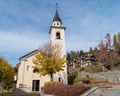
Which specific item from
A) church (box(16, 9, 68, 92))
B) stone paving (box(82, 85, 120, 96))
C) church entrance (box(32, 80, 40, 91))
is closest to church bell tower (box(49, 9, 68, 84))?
church (box(16, 9, 68, 92))

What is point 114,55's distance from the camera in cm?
3247

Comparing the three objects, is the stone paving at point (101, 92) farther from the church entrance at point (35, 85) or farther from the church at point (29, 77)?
the church entrance at point (35, 85)

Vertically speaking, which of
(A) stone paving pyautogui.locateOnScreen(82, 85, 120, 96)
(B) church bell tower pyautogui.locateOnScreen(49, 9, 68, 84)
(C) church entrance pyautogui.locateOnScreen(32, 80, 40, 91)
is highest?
(B) church bell tower pyautogui.locateOnScreen(49, 9, 68, 84)

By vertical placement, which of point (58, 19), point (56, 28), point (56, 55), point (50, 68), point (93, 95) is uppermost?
point (58, 19)

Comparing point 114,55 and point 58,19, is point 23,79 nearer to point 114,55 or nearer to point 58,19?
point 58,19

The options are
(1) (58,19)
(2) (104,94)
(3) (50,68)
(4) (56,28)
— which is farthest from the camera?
(1) (58,19)

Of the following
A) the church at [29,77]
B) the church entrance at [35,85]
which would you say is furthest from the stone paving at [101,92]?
the church entrance at [35,85]

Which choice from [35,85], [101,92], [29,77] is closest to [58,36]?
[29,77]

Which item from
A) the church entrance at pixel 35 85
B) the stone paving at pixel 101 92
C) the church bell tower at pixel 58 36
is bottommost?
the church entrance at pixel 35 85

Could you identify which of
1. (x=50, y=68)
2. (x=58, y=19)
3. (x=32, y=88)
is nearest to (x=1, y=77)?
(x=32, y=88)

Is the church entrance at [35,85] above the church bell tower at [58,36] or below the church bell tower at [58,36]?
below

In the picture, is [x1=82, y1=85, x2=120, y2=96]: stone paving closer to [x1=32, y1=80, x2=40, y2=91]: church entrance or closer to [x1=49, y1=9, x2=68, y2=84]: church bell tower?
[x1=49, y1=9, x2=68, y2=84]: church bell tower

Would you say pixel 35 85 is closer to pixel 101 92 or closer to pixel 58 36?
pixel 58 36

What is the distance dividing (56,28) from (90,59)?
35.4 meters
